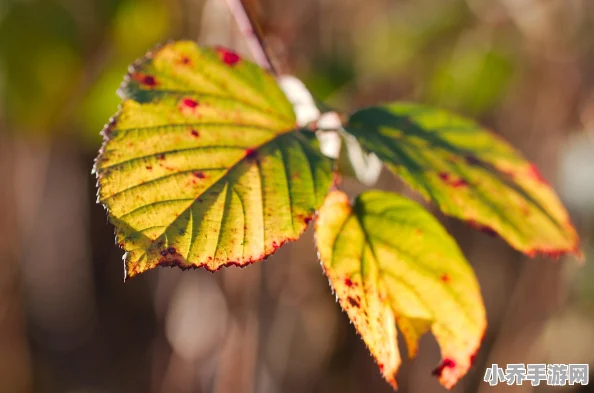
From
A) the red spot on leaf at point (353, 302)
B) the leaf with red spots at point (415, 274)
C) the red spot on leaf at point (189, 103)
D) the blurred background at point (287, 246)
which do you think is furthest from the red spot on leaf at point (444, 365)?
the blurred background at point (287, 246)

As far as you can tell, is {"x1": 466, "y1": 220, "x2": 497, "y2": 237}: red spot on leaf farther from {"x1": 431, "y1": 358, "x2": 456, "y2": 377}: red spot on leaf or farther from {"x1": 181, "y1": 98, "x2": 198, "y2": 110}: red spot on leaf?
{"x1": 181, "y1": 98, "x2": 198, "y2": 110}: red spot on leaf

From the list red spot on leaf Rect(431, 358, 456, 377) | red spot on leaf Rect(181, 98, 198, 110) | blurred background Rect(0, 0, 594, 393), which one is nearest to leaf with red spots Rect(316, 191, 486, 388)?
red spot on leaf Rect(431, 358, 456, 377)

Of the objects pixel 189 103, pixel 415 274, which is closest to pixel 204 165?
pixel 189 103

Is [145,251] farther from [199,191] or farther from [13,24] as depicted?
[13,24]

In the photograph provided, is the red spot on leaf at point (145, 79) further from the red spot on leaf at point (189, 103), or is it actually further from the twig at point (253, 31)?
the twig at point (253, 31)

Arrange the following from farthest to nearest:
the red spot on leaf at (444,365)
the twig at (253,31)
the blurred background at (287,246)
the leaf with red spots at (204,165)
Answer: the blurred background at (287,246), the twig at (253,31), the red spot on leaf at (444,365), the leaf with red spots at (204,165)

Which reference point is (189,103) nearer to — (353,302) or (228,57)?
(228,57)

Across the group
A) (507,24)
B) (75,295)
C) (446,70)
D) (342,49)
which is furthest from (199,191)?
(75,295)
